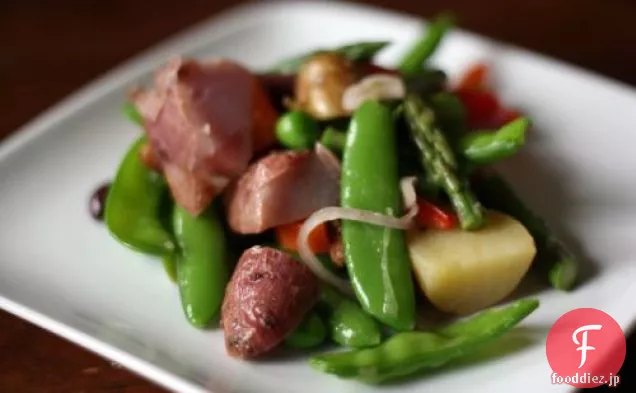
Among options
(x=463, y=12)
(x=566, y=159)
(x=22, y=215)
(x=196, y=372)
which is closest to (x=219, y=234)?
(x=196, y=372)

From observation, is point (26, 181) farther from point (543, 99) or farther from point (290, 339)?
point (543, 99)

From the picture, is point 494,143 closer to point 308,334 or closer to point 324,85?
point 324,85

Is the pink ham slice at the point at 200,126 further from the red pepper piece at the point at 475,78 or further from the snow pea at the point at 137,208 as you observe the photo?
the red pepper piece at the point at 475,78

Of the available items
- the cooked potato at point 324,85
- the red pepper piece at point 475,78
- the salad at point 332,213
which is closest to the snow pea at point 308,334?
the salad at point 332,213

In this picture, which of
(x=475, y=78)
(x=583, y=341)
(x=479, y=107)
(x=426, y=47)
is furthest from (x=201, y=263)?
(x=475, y=78)

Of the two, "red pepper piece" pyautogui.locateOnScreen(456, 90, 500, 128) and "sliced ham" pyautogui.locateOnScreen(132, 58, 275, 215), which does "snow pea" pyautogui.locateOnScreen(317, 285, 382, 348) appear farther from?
"red pepper piece" pyautogui.locateOnScreen(456, 90, 500, 128)

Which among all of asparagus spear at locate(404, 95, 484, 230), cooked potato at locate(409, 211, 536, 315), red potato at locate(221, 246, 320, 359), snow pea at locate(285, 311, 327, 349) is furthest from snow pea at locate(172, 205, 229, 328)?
asparagus spear at locate(404, 95, 484, 230)
